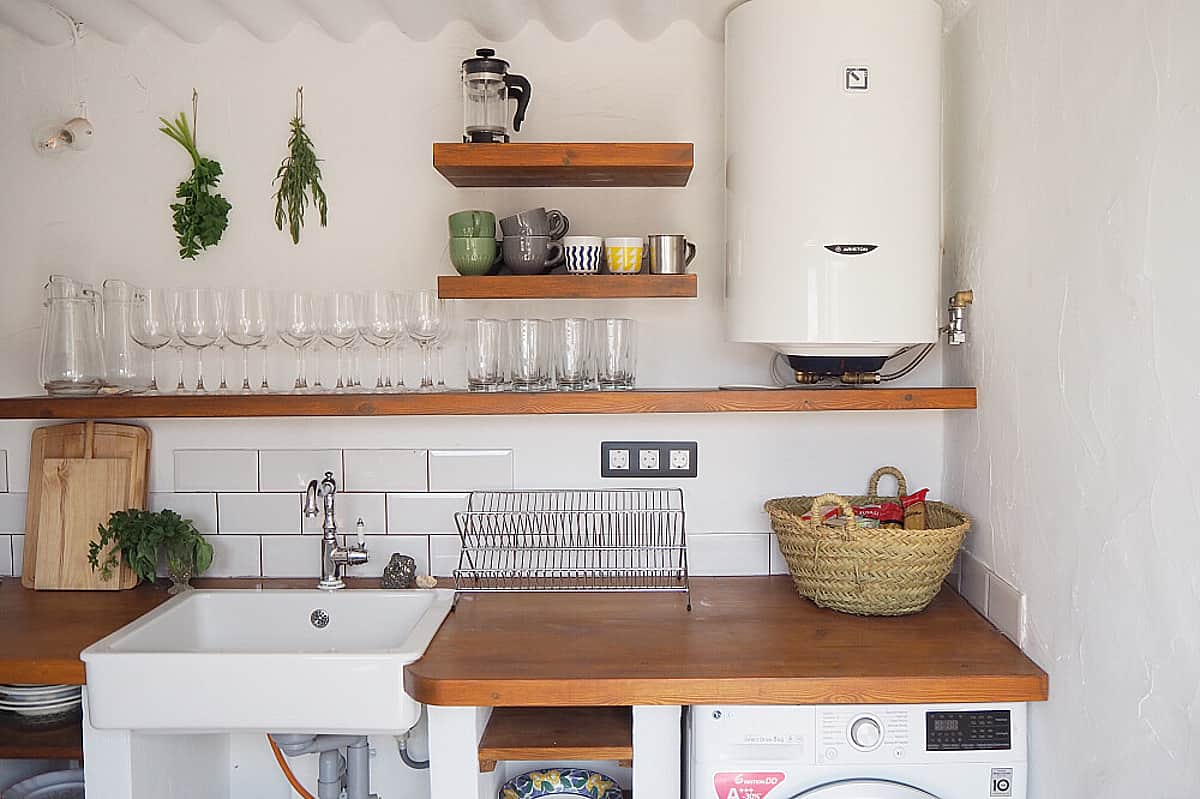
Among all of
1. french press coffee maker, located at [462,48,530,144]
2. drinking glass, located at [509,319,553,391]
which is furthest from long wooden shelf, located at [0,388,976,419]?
french press coffee maker, located at [462,48,530,144]

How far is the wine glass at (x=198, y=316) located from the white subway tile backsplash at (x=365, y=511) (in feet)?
1.58

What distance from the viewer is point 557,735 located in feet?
6.25

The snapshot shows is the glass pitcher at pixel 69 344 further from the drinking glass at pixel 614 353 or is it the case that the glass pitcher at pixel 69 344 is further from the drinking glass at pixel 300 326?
the drinking glass at pixel 614 353

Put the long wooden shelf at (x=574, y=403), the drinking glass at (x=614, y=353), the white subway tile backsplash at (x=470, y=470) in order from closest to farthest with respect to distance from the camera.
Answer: the long wooden shelf at (x=574, y=403)
the drinking glass at (x=614, y=353)
the white subway tile backsplash at (x=470, y=470)

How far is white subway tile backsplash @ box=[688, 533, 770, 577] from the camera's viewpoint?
7.98 feet

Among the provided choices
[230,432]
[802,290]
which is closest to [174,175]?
[230,432]

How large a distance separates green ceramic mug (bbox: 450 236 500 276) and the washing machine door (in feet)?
3.97

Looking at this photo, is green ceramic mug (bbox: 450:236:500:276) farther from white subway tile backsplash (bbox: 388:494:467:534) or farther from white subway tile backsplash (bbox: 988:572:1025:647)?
white subway tile backsplash (bbox: 988:572:1025:647)

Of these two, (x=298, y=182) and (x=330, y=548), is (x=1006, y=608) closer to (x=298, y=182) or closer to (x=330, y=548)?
(x=330, y=548)

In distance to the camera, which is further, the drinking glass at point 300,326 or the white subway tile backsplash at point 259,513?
the white subway tile backsplash at point 259,513

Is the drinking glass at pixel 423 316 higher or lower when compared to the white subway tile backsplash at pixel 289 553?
higher

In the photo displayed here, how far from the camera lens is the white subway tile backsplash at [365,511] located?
245 cm

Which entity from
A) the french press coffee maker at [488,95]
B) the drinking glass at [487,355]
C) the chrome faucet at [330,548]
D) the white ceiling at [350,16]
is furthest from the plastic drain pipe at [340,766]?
the white ceiling at [350,16]

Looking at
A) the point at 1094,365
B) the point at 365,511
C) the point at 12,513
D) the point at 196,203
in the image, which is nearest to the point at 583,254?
the point at 365,511
